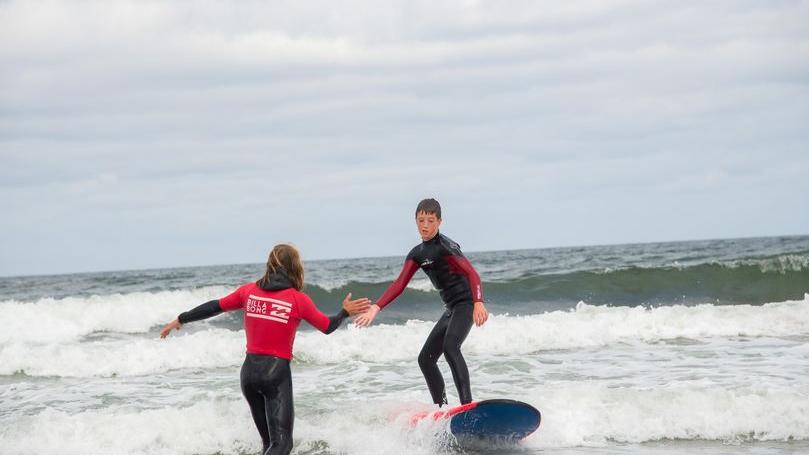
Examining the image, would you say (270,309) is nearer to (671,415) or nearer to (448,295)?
(448,295)

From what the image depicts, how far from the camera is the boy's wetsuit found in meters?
7.82

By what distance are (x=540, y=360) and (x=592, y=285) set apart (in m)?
13.3

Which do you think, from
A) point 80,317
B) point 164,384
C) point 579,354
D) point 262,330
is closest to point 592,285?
point 579,354

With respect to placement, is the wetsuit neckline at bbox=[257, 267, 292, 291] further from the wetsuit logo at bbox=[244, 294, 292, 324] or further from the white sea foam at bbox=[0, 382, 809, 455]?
the white sea foam at bbox=[0, 382, 809, 455]

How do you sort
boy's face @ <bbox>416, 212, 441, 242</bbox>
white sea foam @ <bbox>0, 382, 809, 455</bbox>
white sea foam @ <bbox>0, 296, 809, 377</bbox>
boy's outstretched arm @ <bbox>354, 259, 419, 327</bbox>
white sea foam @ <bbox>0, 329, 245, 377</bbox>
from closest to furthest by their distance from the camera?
boy's outstretched arm @ <bbox>354, 259, 419, 327</bbox> < boy's face @ <bbox>416, 212, 441, 242</bbox> < white sea foam @ <bbox>0, 382, 809, 455</bbox> < white sea foam @ <bbox>0, 329, 245, 377</bbox> < white sea foam @ <bbox>0, 296, 809, 377</bbox>

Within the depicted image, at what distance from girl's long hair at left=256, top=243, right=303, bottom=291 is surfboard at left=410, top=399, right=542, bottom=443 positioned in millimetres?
2135

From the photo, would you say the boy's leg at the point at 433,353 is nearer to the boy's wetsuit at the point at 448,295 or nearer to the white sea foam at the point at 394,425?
the boy's wetsuit at the point at 448,295

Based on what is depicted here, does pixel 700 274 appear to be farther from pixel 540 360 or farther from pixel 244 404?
pixel 244 404

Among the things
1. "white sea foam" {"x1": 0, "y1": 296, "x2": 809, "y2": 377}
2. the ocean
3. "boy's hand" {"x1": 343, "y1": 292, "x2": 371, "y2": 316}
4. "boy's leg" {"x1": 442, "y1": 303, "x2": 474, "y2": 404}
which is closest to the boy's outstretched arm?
"boy's hand" {"x1": 343, "y1": 292, "x2": 371, "y2": 316}

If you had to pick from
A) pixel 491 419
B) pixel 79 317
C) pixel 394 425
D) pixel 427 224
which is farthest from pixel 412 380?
pixel 79 317

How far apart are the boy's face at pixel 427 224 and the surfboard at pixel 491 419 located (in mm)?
1501

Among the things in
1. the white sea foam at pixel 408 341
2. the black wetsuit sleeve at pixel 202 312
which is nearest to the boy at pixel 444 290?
the black wetsuit sleeve at pixel 202 312

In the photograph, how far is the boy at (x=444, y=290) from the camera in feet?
25.5

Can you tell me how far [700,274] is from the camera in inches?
1033
